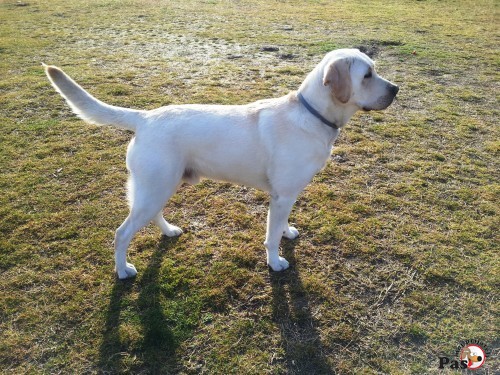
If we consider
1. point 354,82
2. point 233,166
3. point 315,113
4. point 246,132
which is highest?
point 354,82

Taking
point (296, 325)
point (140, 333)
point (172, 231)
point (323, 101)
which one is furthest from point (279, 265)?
point (323, 101)

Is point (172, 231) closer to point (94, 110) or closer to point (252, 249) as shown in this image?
point (252, 249)

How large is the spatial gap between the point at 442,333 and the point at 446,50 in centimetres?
928

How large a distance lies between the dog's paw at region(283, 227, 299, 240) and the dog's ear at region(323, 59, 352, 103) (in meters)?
1.53

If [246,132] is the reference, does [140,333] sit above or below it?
below

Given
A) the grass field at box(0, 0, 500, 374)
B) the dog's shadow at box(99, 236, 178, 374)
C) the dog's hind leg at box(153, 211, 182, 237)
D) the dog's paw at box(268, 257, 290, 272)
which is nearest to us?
the dog's shadow at box(99, 236, 178, 374)

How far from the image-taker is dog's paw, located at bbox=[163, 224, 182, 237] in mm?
3949

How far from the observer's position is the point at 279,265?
354cm

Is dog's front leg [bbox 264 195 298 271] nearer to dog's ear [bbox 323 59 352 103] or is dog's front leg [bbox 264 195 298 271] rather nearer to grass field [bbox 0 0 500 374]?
grass field [bbox 0 0 500 374]

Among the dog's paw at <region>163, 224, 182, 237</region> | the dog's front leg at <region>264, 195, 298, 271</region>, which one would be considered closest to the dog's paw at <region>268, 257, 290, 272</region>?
the dog's front leg at <region>264, 195, 298, 271</region>

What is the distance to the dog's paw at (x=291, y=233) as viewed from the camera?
3920mm

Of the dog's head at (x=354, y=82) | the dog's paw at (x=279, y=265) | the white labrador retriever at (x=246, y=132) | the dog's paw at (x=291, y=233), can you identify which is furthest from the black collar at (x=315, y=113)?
the dog's paw at (x=279, y=265)

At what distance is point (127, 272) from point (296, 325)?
65.8 inches

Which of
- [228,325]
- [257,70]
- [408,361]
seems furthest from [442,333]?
[257,70]
